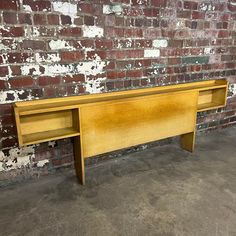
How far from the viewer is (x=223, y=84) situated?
2939mm

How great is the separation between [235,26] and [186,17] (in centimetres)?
83

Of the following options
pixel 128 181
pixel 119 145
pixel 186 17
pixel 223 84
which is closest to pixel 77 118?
pixel 119 145

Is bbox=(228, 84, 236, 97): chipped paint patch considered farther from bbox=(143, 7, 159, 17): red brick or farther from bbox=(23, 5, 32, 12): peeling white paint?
bbox=(23, 5, 32, 12): peeling white paint

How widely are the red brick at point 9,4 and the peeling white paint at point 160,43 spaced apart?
51.6 inches

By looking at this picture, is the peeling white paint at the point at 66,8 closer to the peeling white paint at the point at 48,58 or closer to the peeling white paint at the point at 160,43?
the peeling white paint at the point at 48,58

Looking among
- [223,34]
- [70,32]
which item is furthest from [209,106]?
[70,32]

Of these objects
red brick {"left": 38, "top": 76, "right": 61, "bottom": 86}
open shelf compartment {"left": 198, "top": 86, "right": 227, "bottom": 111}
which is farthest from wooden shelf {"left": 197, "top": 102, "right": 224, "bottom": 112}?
red brick {"left": 38, "top": 76, "right": 61, "bottom": 86}

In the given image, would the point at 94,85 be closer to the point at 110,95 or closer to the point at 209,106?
the point at 110,95

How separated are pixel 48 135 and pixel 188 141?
5.22ft

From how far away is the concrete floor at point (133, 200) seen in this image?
1.71 m

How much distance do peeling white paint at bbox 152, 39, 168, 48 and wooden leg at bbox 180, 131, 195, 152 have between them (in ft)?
3.33

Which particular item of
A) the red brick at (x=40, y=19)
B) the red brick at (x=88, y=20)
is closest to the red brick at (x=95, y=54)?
the red brick at (x=88, y=20)

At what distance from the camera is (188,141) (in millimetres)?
2850

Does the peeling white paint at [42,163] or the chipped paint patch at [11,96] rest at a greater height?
the chipped paint patch at [11,96]
